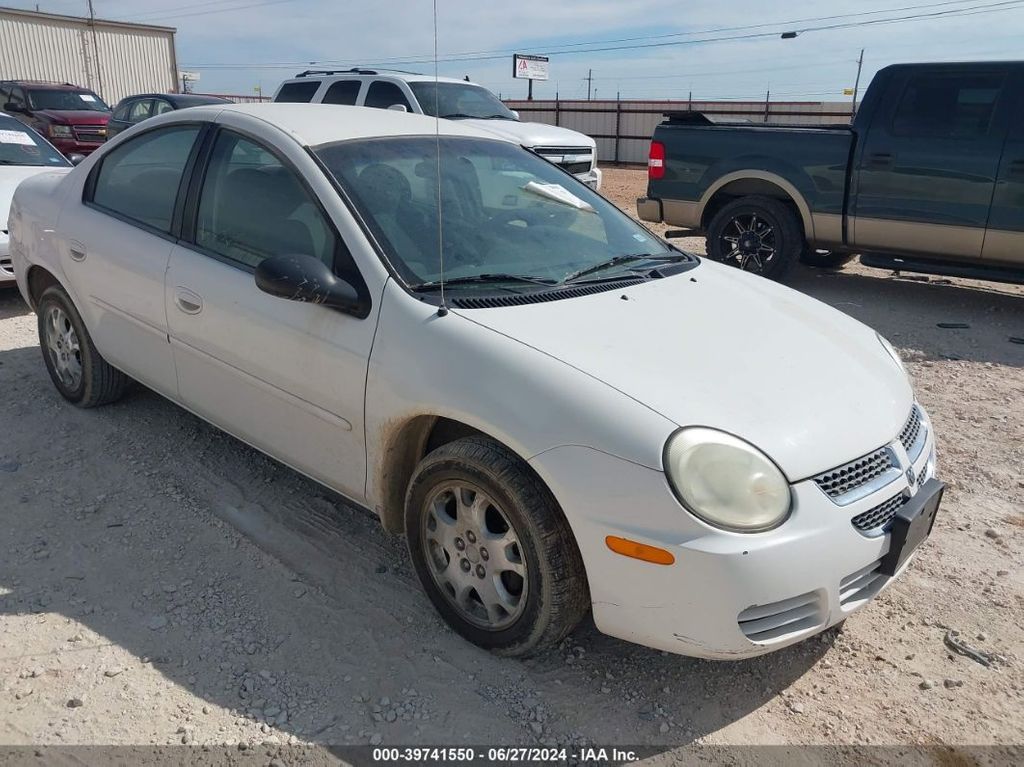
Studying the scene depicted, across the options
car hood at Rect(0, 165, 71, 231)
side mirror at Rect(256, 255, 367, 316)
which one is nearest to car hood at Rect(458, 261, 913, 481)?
side mirror at Rect(256, 255, 367, 316)

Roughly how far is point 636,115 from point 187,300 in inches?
931

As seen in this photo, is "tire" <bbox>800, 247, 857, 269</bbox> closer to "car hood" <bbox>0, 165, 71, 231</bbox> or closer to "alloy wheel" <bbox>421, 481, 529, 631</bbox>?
"alloy wheel" <bbox>421, 481, 529, 631</bbox>

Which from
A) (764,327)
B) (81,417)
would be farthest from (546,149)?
(764,327)

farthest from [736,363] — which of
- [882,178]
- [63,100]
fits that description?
[63,100]

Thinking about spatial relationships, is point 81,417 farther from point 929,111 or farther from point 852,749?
point 929,111

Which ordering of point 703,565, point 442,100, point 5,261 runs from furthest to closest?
point 442,100, point 5,261, point 703,565

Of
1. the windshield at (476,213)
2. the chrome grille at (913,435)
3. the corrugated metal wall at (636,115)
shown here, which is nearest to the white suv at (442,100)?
the windshield at (476,213)

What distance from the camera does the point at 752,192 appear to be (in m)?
8.00

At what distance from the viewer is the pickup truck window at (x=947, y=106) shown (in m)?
6.92

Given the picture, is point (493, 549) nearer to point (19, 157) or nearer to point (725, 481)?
point (725, 481)

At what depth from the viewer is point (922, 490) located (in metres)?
2.63

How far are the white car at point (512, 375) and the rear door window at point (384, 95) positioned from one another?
25.5 feet

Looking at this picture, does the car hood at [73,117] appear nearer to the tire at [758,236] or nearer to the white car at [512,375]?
the tire at [758,236]

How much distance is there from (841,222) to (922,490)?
5535mm
